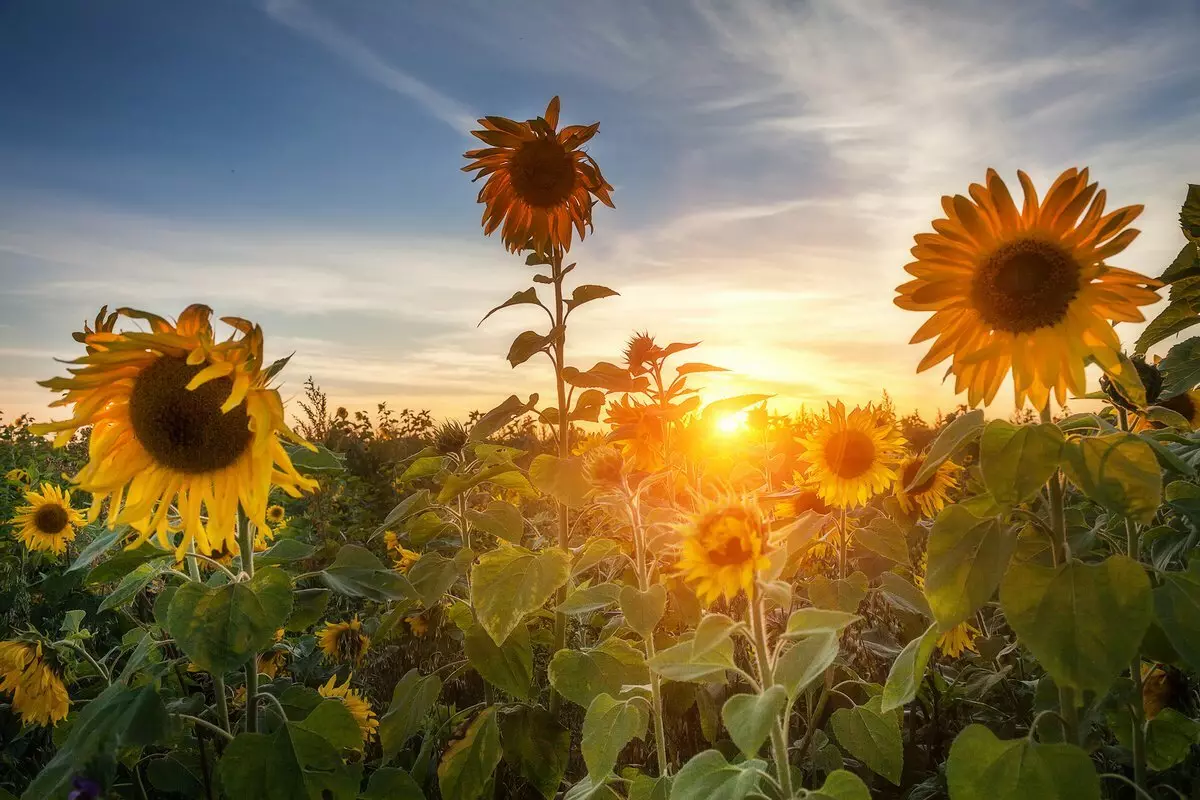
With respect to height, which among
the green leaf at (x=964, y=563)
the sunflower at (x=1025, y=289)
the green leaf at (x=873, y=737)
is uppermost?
the sunflower at (x=1025, y=289)

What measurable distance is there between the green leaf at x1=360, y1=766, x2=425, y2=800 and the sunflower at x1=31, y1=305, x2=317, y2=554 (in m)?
0.80

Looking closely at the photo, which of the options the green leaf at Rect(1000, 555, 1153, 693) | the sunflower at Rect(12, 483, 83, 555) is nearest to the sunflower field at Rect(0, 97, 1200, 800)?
the green leaf at Rect(1000, 555, 1153, 693)

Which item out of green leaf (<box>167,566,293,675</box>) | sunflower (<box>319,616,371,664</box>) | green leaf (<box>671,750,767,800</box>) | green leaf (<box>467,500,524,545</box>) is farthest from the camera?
sunflower (<box>319,616,371,664</box>)

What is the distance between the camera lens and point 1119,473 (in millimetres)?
1542

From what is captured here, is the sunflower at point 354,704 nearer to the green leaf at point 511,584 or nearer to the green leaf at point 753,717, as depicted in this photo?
the green leaf at point 511,584

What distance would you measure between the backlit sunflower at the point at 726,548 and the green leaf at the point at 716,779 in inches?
13.0

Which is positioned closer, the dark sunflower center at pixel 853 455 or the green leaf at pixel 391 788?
the green leaf at pixel 391 788

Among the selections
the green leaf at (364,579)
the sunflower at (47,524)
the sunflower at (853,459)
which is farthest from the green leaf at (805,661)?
the sunflower at (47,524)

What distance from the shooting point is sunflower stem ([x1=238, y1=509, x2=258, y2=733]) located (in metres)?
2.23

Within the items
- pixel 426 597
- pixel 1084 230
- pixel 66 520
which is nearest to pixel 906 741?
pixel 426 597

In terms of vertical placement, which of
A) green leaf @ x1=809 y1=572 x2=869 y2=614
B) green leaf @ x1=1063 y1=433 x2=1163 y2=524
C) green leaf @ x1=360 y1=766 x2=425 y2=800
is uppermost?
green leaf @ x1=1063 y1=433 x2=1163 y2=524

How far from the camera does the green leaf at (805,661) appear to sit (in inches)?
63.5

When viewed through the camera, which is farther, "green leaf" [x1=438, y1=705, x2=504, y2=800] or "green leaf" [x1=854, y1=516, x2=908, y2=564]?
"green leaf" [x1=854, y1=516, x2=908, y2=564]

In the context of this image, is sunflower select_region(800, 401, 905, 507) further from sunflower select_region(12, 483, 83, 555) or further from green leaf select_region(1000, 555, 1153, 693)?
sunflower select_region(12, 483, 83, 555)
